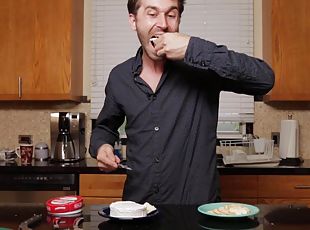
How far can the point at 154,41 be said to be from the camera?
1512mm

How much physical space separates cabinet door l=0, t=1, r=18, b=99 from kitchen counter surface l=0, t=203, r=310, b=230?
187cm

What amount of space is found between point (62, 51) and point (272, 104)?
1.61 metres

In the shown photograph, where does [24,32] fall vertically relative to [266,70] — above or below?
above

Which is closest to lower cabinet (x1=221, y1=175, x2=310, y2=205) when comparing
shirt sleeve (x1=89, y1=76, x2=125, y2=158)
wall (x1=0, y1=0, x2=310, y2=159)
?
wall (x1=0, y1=0, x2=310, y2=159)

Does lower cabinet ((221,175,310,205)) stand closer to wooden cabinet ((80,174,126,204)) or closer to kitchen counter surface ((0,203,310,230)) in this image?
wooden cabinet ((80,174,126,204))

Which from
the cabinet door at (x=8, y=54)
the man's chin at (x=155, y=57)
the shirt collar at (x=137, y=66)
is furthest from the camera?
the cabinet door at (x=8, y=54)

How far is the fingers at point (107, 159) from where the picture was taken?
1.47 m

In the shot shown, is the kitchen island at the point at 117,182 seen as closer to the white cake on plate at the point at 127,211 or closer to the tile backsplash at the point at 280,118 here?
the tile backsplash at the point at 280,118

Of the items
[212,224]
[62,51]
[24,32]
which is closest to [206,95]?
[212,224]

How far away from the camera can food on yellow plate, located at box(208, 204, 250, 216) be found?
1.22m

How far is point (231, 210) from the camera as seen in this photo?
124cm

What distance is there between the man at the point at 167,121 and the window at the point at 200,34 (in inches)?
67.6

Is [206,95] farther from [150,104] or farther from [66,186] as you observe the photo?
[66,186]

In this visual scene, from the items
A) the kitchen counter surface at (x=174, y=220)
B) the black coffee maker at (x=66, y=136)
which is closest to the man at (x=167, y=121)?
the kitchen counter surface at (x=174, y=220)
